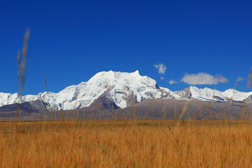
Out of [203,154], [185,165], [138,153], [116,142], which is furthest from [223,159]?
[116,142]

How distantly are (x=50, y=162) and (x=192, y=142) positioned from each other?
8.48 ft

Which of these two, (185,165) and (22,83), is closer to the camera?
(185,165)

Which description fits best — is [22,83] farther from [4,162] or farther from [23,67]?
[4,162]

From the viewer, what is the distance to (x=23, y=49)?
3.24m

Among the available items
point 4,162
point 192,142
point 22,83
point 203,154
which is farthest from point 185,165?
point 22,83

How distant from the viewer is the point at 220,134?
5445 millimetres

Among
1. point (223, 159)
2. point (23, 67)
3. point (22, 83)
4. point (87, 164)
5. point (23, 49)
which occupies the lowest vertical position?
point (223, 159)

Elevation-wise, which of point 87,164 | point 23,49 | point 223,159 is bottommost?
point 223,159

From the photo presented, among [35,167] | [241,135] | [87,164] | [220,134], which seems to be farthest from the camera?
[220,134]

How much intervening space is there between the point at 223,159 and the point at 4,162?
9.91 feet

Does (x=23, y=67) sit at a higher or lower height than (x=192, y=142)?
higher

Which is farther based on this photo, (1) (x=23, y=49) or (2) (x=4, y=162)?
(1) (x=23, y=49)

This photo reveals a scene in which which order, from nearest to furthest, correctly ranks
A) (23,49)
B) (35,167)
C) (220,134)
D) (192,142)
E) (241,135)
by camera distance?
(35,167) → (23,49) → (192,142) → (241,135) → (220,134)

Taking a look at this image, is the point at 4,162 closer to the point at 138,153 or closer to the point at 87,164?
the point at 138,153
